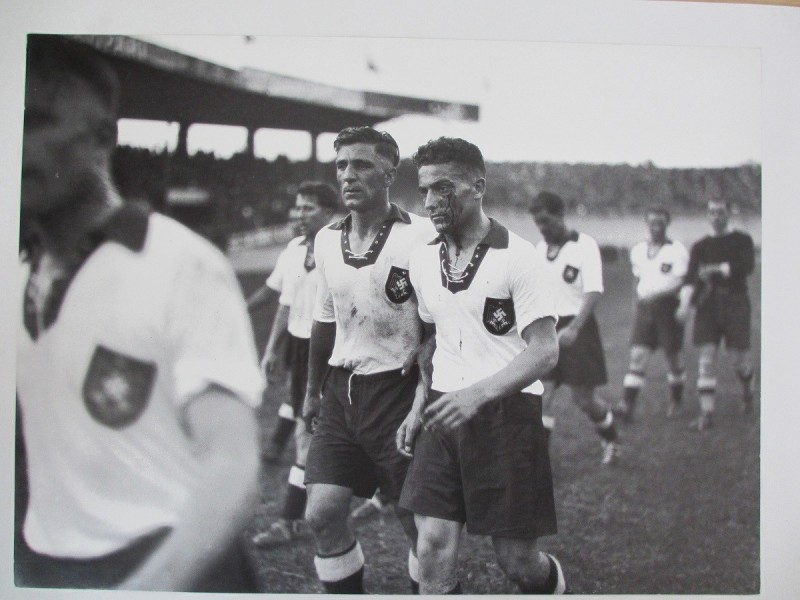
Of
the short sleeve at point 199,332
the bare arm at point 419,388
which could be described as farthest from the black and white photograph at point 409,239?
the short sleeve at point 199,332

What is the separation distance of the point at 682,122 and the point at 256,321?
5.97 feet

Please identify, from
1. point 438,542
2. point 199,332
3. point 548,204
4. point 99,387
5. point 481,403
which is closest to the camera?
point 199,332

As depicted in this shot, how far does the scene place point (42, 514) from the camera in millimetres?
3010

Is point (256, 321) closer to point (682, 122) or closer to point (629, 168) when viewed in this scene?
point (629, 168)

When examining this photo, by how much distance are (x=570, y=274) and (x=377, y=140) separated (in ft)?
2.96

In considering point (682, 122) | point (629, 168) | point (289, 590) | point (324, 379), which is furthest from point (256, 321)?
point (682, 122)

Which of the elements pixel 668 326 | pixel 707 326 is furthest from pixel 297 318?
pixel 707 326

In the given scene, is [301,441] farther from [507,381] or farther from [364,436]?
[507,381]

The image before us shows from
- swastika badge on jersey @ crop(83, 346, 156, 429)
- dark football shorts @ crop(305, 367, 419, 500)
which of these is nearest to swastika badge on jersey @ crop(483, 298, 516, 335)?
dark football shorts @ crop(305, 367, 419, 500)

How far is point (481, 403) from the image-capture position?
8.96ft

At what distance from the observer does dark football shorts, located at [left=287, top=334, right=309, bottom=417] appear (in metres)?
3.07

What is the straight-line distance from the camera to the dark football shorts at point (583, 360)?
309 cm

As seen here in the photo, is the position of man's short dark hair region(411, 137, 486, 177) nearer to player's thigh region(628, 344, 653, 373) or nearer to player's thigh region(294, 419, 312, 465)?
player's thigh region(628, 344, 653, 373)

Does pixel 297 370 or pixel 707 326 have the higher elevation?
pixel 707 326
